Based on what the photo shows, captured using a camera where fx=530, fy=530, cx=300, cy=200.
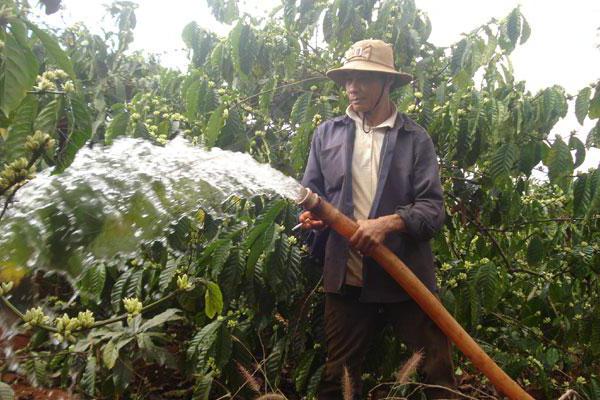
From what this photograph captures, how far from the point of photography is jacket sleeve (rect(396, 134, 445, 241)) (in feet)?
6.41

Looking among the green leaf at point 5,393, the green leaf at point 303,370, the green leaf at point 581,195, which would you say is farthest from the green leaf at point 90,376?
the green leaf at point 581,195

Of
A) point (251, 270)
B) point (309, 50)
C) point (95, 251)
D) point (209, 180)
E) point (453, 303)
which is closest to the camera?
point (95, 251)

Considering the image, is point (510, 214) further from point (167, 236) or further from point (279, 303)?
point (167, 236)

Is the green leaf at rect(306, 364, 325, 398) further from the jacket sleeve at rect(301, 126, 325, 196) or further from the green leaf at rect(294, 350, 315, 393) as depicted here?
the jacket sleeve at rect(301, 126, 325, 196)

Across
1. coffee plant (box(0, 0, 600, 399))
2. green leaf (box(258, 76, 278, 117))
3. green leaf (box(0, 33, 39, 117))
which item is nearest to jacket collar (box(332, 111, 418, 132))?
coffee plant (box(0, 0, 600, 399))

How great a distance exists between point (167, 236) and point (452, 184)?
1754 mm

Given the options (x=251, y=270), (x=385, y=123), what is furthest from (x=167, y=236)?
(x=385, y=123)

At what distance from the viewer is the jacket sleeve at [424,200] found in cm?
195

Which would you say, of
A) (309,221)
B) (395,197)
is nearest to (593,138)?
(395,197)

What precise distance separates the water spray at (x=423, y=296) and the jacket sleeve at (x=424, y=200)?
0.68 feet

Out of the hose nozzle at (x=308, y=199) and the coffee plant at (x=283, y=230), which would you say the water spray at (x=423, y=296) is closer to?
the hose nozzle at (x=308, y=199)

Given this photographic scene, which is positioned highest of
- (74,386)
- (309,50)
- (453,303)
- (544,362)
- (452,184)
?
(309,50)

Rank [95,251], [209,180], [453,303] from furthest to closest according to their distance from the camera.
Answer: [453,303] → [209,180] → [95,251]

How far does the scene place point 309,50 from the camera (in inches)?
133
